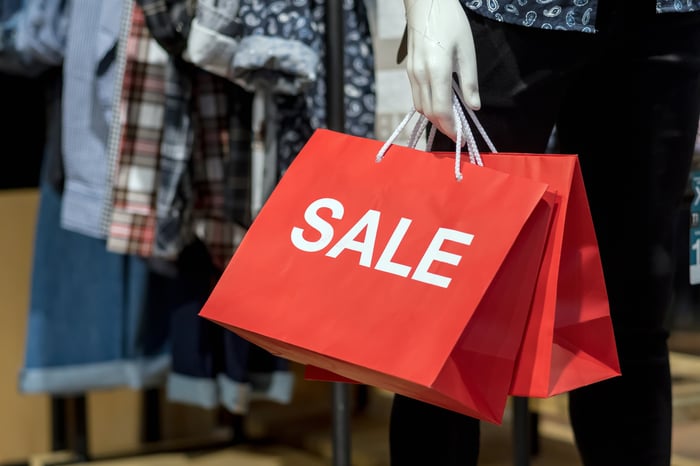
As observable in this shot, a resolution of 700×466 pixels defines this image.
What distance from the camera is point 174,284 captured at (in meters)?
1.79

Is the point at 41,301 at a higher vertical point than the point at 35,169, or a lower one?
lower

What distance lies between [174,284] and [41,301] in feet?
0.87

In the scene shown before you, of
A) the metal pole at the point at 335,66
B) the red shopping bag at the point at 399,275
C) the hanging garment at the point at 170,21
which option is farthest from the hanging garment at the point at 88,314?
Result: the red shopping bag at the point at 399,275

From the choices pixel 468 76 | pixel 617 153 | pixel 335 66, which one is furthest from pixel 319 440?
pixel 468 76

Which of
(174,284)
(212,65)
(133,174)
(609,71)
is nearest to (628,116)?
(609,71)

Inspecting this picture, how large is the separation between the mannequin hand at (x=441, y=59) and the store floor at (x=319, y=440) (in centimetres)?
103

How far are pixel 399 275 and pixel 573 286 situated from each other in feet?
0.46

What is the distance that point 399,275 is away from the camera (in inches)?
29.0

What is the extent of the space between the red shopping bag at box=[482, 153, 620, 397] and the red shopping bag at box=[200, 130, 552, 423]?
1.0 inches

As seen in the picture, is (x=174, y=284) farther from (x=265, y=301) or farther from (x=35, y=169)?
(x=265, y=301)

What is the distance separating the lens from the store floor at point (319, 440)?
72.8 inches

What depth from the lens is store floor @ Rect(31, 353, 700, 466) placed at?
1850mm

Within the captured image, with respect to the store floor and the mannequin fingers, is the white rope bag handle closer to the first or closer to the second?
the mannequin fingers

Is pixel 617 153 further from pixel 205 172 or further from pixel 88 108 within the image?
pixel 88 108
